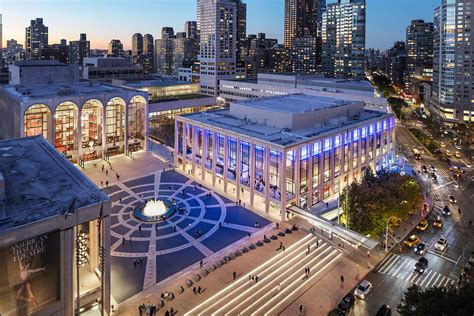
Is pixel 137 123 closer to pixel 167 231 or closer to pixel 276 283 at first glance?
pixel 167 231

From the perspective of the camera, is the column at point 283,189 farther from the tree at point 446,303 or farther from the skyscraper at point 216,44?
the skyscraper at point 216,44

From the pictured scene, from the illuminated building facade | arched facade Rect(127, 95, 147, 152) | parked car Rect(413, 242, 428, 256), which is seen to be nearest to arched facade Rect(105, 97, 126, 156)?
arched facade Rect(127, 95, 147, 152)

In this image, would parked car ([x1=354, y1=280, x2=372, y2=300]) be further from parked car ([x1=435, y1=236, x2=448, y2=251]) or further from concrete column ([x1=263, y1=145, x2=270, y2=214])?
concrete column ([x1=263, y1=145, x2=270, y2=214])

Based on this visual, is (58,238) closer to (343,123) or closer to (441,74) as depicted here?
(343,123)

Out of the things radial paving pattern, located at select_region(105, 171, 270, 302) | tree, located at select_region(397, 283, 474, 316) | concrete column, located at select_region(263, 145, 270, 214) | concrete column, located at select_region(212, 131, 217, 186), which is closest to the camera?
tree, located at select_region(397, 283, 474, 316)

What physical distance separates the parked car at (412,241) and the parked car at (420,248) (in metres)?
0.78

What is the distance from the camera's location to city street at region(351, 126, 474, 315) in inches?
1821

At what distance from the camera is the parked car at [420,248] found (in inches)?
2221

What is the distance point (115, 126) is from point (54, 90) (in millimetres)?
17738

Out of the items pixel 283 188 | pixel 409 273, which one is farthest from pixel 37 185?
pixel 409 273

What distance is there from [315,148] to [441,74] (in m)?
111

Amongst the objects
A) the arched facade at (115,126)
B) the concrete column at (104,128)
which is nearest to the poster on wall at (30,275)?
the concrete column at (104,128)

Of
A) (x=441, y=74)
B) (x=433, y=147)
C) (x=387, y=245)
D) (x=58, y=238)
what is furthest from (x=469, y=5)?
(x=58, y=238)

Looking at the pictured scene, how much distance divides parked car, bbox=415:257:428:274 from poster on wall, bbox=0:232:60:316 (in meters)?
43.9
